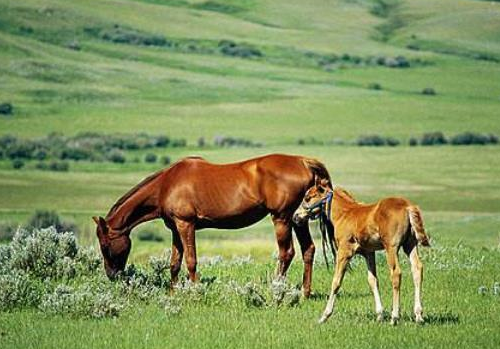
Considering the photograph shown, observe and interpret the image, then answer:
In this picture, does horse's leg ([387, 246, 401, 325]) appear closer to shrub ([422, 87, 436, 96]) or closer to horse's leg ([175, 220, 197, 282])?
horse's leg ([175, 220, 197, 282])

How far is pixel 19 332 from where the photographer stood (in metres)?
12.9

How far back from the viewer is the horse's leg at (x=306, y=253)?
15.2 m

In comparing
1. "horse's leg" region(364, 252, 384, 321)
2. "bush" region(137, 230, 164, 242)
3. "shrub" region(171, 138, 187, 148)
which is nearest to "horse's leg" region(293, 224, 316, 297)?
"horse's leg" region(364, 252, 384, 321)

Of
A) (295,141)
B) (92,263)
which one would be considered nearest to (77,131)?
(295,141)

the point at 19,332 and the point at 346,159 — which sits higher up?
the point at 19,332

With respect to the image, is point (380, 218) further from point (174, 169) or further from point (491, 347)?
point (174, 169)

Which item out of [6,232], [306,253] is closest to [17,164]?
[6,232]

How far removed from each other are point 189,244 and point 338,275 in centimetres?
285

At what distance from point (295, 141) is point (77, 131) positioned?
935 inches

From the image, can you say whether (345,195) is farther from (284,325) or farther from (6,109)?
(6,109)

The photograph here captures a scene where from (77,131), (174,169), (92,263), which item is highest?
(174,169)

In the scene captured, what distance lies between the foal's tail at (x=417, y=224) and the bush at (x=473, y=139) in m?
113

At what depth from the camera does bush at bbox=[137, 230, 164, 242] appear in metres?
61.5

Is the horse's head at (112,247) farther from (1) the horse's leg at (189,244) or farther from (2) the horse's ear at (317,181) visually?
(2) the horse's ear at (317,181)
